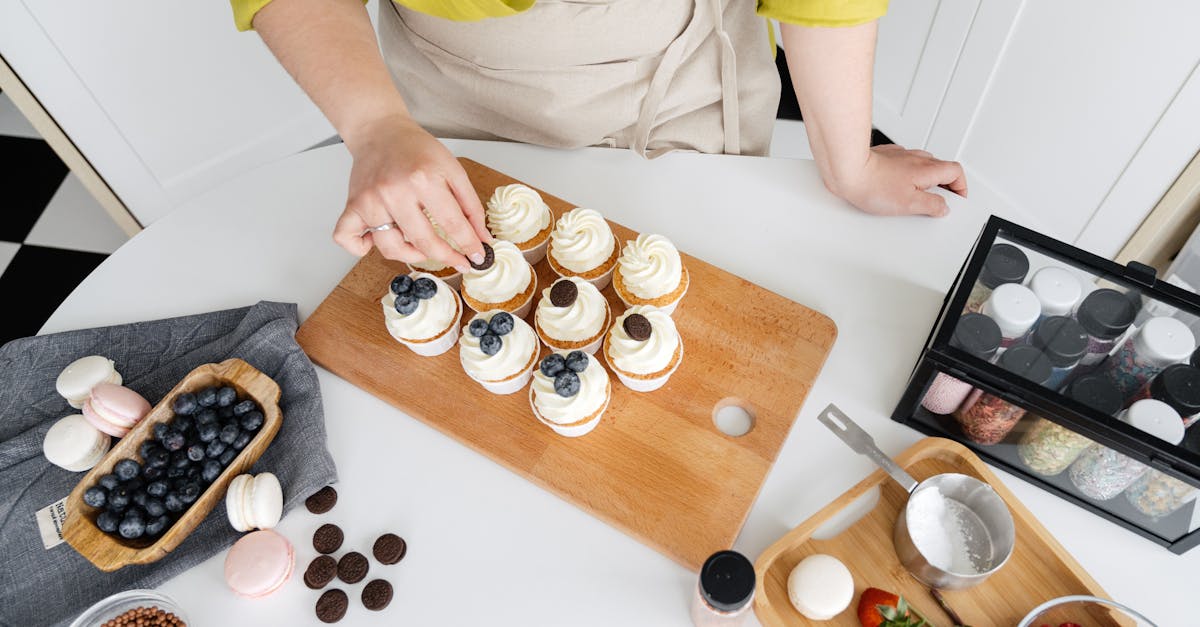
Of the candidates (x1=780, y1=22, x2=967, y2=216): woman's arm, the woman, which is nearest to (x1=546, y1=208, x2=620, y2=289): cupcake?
the woman

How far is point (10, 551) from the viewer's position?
3.43 feet

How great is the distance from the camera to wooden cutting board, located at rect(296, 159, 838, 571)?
1072mm

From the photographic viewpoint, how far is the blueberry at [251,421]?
43.0 inches

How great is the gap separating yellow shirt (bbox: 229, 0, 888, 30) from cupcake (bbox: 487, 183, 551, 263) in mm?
281

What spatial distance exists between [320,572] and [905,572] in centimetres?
78

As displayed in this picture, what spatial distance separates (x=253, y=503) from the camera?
3.43 feet

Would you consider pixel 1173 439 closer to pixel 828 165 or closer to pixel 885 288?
pixel 885 288

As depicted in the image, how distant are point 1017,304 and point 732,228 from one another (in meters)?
0.49

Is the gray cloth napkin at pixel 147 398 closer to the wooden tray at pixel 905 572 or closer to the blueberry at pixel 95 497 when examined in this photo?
the blueberry at pixel 95 497

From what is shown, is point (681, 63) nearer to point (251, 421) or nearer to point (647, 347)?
point (647, 347)

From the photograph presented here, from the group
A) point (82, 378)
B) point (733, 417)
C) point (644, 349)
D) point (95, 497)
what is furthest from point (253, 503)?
point (733, 417)

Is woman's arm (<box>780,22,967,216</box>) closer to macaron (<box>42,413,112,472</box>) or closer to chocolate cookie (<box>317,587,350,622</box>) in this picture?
chocolate cookie (<box>317,587,350,622</box>)

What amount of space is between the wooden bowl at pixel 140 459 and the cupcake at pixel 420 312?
0.20 m

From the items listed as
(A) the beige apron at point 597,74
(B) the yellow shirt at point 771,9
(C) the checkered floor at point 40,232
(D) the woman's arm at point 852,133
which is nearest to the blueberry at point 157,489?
(B) the yellow shirt at point 771,9
